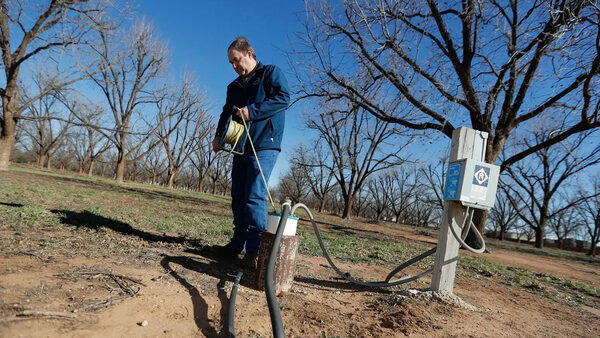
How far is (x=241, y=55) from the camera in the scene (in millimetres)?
3047

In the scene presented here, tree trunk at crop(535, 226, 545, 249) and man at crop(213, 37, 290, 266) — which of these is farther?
tree trunk at crop(535, 226, 545, 249)

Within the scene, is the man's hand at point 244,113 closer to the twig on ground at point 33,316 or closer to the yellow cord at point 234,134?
the yellow cord at point 234,134

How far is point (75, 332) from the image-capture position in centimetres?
137

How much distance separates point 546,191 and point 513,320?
68.4 ft

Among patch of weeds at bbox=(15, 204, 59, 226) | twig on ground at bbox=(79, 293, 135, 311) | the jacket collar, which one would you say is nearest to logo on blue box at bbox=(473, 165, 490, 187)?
the jacket collar

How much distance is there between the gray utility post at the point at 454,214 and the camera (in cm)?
251

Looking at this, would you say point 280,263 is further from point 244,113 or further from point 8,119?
point 8,119

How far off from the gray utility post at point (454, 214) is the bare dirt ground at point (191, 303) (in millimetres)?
237

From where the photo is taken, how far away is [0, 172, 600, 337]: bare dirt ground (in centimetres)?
152

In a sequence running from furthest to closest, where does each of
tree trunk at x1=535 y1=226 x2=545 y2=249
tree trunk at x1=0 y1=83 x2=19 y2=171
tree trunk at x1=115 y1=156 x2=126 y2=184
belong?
1. tree trunk at x1=115 y1=156 x2=126 y2=184
2. tree trunk at x1=535 y1=226 x2=545 y2=249
3. tree trunk at x1=0 y1=83 x2=19 y2=171

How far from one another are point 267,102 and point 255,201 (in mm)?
880

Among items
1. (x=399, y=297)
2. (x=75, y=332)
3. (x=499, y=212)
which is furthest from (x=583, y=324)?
(x=499, y=212)

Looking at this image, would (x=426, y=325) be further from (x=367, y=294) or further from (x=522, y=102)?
(x=522, y=102)

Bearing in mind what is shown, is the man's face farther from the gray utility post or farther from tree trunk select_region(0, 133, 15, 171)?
tree trunk select_region(0, 133, 15, 171)
